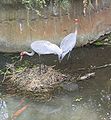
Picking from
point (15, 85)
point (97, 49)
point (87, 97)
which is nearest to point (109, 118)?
point (87, 97)

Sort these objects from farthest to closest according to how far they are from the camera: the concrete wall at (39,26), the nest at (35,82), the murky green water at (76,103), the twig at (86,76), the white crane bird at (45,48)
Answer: the concrete wall at (39,26) < the white crane bird at (45,48) < the twig at (86,76) < the nest at (35,82) < the murky green water at (76,103)

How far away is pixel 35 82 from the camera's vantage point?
156 inches

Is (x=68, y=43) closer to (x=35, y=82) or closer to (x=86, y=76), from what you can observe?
(x=86, y=76)

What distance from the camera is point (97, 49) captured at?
15.3 feet

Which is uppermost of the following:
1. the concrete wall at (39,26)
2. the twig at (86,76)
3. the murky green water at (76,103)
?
the concrete wall at (39,26)

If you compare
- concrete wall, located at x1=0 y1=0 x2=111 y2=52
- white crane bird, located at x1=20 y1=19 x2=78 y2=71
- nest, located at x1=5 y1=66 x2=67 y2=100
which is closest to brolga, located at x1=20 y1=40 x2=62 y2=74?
white crane bird, located at x1=20 y1=19 x2=78 y2=71

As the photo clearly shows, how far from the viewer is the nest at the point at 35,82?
3.85 m

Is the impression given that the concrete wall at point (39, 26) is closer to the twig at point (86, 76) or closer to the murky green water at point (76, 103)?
the murky green water at point (76, 103)

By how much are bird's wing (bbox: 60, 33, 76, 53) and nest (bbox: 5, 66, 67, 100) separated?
0.27 m

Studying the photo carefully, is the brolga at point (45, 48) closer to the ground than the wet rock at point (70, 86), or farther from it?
farther from it

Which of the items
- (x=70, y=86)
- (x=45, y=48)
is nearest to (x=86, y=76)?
(x=70, y=86)

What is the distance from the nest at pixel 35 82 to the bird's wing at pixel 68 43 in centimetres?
27

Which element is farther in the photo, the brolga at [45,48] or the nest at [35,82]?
the brolga at [45,48]

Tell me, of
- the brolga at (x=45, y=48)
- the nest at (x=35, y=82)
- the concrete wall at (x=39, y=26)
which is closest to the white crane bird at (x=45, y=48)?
the brolga at (x=45, y=48)
